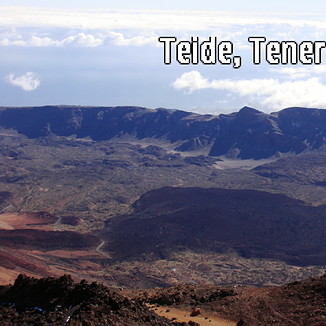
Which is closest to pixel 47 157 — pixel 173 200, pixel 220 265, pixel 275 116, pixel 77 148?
pixel 77 148

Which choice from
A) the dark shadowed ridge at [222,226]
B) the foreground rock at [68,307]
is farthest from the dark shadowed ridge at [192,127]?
the foreground rock at [68,307]

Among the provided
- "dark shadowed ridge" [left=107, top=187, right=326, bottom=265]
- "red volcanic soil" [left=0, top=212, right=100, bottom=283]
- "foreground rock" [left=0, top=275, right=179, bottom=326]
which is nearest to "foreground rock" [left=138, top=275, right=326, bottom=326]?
"foreground rock" [left=0, top=275, right=179, bottom=326]

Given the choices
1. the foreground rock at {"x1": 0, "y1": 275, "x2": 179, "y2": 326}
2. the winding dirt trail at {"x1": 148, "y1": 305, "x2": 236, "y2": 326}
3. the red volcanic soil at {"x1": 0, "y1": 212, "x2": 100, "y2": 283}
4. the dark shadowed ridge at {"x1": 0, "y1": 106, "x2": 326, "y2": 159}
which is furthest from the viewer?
the dark shadowed ridge at {"x1": 0, "y1": 106, "x2": 326, "y2": 159}

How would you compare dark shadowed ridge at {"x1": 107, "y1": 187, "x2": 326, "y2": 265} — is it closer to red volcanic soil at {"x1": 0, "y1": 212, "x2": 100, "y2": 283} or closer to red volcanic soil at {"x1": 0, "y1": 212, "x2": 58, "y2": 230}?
red volcanic soil at {"x1": 0, "y1": 212, "x2": 100, "y2": 283}

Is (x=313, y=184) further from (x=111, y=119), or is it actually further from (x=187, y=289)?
(x=111, y=119)

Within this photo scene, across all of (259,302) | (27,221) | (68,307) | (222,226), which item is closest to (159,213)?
(222,226)

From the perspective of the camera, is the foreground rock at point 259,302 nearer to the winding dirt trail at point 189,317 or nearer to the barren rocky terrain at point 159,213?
the winding dirt trail at point 189,317
